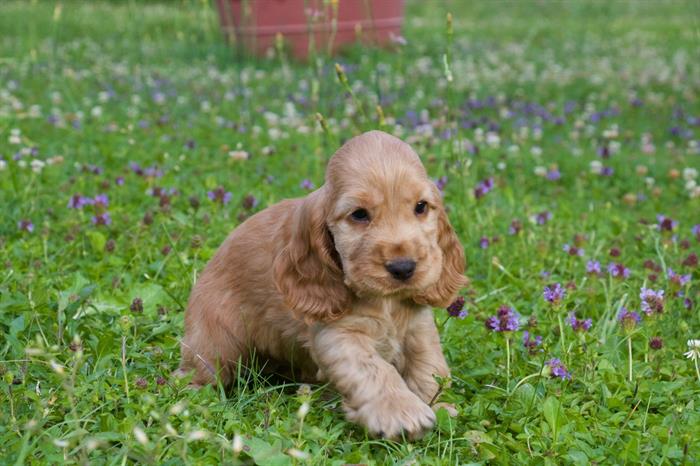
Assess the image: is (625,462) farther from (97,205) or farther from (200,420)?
(97,205)

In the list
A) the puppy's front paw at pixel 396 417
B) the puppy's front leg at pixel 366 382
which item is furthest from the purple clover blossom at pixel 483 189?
the puppy's front paw at pixel 396 417

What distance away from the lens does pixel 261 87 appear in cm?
998

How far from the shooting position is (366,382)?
297 centimetres

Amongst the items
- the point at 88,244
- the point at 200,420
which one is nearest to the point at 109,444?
the point at 200,420

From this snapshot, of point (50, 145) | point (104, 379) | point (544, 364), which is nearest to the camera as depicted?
Answer: point (104, 379)

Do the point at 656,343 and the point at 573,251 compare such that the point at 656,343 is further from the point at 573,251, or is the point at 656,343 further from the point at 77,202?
the point at 77,202

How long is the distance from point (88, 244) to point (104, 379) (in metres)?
1.76

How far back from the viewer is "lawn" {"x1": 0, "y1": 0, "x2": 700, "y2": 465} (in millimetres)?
2957

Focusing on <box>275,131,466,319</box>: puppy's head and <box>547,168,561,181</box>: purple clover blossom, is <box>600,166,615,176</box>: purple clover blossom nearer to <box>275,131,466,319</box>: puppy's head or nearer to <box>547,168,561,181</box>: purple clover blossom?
<box>547,168,561,181</box>: purple clover blossom

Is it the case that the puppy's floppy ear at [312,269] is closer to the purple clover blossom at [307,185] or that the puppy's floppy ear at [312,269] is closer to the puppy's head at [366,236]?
the puppy's head at [366,236]

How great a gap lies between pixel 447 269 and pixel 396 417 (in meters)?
0.75

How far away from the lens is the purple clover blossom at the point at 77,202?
16.7ft

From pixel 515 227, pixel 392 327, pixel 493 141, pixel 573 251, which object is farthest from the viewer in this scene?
pixel 493 141

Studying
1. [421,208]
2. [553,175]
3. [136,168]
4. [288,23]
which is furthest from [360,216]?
[288,23]
